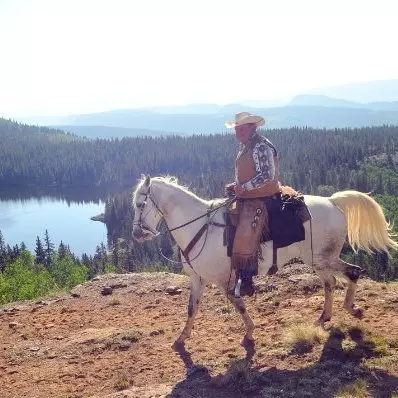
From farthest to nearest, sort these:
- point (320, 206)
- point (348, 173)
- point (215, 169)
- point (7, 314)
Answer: point (215, 169)
point (348, 173)
point (7, 314)
point (320, 206)

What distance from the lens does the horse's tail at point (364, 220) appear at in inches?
338

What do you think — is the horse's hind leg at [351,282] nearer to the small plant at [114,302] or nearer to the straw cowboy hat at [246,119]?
the straw cowboy hat at [246,119]

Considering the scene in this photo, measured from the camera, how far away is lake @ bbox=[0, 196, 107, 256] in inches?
4495

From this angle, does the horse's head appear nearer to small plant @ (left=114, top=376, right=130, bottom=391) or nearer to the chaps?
the chaps

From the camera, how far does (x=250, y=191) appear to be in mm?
7871

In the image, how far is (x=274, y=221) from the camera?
314 inches

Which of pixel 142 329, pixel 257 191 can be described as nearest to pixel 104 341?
pixel 142 329

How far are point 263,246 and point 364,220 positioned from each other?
2.13 metres

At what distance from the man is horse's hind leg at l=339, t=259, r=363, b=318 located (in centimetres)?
176

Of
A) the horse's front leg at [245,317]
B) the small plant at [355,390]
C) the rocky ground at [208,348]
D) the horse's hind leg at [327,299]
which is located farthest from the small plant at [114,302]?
the small plant at [355,390]

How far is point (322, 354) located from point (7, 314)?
8793 millimetres

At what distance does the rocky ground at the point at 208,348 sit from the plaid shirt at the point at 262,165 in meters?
2.66

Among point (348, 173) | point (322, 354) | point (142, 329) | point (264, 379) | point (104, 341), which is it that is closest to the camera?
point (264, 379)

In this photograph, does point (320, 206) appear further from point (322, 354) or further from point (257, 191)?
point (322, 354)
